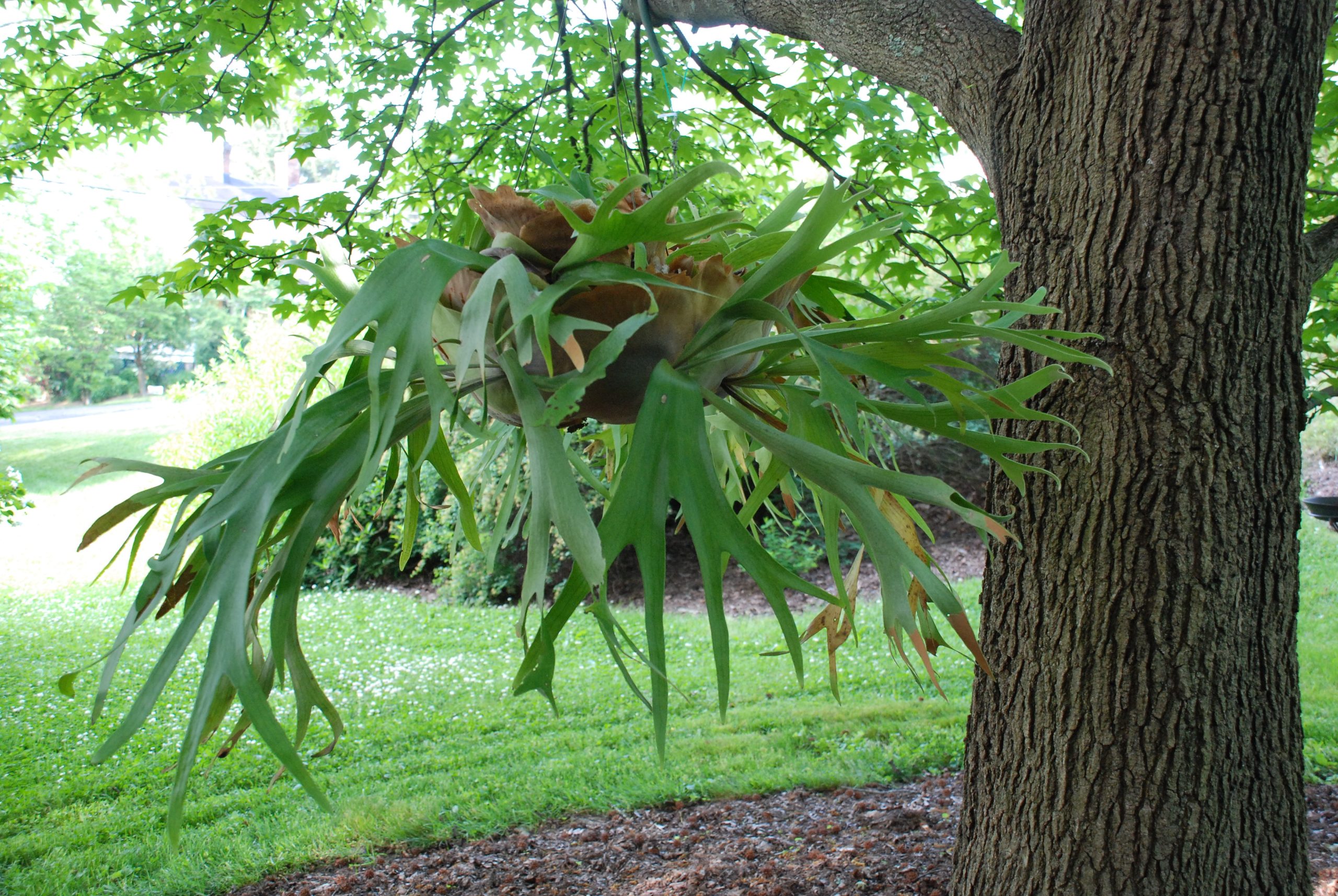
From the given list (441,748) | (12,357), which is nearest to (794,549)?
(441,748)

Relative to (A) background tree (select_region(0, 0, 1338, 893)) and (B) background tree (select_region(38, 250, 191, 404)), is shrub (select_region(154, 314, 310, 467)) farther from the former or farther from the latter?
(B) background tree (select_region(38, 250, 191, 404))

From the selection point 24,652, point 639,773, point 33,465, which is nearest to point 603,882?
point 639,773

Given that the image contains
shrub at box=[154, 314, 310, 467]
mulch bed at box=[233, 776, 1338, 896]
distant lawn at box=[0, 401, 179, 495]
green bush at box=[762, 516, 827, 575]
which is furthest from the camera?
distant lawn at box=[0, 401, 179, 495]

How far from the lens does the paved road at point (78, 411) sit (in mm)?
27234

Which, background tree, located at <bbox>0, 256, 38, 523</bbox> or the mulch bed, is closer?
the mulch bed

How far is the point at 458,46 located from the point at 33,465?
20902mm

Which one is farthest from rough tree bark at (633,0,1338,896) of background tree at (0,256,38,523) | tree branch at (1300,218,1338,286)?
background tree at (0,256,38,523)

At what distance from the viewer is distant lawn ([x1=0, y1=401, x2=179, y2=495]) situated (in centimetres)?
1930

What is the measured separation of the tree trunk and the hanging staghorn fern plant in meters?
0.44

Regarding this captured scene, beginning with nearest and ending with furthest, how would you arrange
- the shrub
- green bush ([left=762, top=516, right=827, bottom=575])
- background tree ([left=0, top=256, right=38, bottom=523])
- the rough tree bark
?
the rough tree bark, background tree ([left=0, top=256, right=38, bottom=523]), green bush ([left=762, top=516, right=827, bottom=575]), the shrub

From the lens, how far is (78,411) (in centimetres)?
2906

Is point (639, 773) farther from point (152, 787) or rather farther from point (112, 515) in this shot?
point (112, 515)

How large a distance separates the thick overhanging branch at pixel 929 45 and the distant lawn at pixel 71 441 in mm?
19370

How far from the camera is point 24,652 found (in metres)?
6.43
